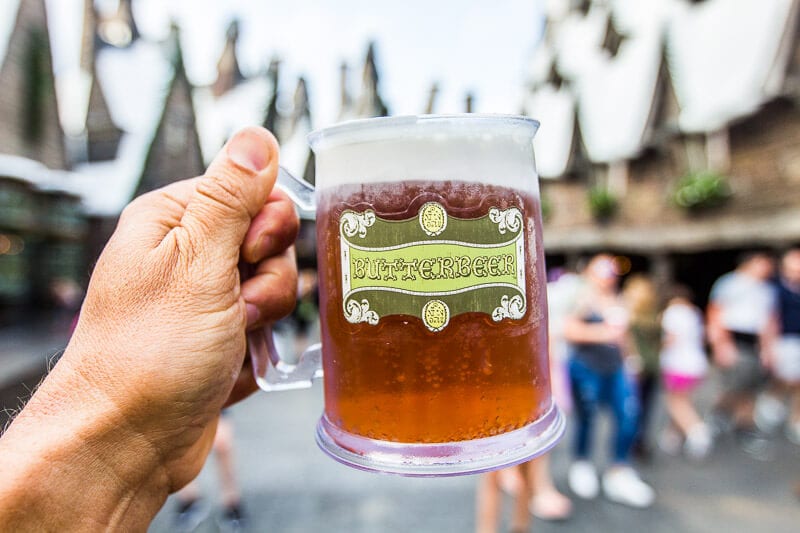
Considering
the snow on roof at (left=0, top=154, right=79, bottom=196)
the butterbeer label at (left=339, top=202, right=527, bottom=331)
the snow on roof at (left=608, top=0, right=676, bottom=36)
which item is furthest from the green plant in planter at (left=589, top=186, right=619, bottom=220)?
the butterbeer label at (left=339, top=202, right=527, bottom=331)

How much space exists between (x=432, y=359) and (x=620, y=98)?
17.7 metres

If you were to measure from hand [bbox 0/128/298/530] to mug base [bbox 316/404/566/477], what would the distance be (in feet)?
1.29

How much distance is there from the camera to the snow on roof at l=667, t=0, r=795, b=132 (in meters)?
9.37

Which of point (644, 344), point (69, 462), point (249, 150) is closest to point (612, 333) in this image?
point (644, 344)

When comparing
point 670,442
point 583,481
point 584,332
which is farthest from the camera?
point 670,442

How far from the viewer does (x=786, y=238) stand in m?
8.77

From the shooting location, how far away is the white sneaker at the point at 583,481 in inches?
173

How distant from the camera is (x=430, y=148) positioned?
1017 millimetres

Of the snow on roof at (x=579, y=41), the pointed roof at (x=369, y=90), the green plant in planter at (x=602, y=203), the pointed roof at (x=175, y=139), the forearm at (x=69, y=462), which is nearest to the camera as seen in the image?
the forearm at (x=69, y=462)

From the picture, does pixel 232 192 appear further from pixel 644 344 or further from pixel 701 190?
pixel 701 190

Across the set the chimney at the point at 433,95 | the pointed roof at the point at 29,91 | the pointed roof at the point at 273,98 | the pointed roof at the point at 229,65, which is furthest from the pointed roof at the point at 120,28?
the chimney at the point at 433,95

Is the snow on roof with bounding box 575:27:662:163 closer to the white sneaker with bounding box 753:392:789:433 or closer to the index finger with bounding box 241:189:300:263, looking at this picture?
the white sneaker with bounding box 753:392:789:433

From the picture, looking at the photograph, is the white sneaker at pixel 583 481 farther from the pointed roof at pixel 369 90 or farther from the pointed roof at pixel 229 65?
the pointed roof at pixel 229 65

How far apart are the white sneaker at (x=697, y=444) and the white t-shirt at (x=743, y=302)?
5.35ft
